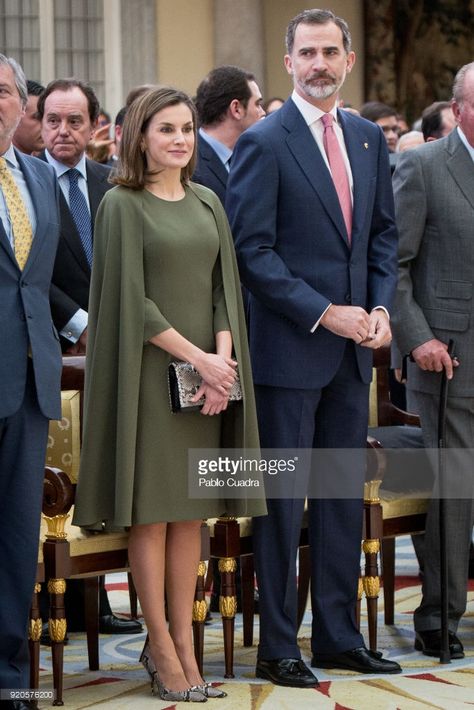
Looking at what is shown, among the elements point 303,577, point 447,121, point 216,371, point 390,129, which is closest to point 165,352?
point 216,371

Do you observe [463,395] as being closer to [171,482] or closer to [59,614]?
[171,482]

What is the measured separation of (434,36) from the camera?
44.2 ft

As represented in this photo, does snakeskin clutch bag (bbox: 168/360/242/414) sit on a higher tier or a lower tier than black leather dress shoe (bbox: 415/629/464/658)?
higher

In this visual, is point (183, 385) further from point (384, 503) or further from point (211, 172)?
point (211, 172)

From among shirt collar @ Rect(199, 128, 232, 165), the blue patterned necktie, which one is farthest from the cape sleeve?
shirt collar @ Rect(199, 128, 232, 165)

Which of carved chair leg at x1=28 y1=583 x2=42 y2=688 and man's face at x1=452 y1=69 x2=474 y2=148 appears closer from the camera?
carved chair leg at x1=28 y1=583 x2=42 y2=688

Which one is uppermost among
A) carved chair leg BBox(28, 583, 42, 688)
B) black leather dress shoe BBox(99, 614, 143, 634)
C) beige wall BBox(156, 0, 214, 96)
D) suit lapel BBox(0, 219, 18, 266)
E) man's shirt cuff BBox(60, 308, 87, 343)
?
beige wall BBox(156, 0, 214, 96)

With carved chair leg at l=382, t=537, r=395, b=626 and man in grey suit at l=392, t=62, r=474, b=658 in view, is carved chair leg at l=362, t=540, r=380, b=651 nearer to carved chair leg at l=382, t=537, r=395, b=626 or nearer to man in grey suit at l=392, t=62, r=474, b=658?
man in grey suit at l=392, t=62, r=474, b=658

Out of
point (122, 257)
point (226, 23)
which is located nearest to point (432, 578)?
point (122, 257)

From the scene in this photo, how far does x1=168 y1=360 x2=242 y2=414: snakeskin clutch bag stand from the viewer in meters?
3.97

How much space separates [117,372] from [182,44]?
312 inches

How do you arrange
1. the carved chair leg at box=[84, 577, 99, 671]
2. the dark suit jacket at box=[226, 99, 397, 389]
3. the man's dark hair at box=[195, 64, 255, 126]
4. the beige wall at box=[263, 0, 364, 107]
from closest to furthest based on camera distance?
the dark suit jacket at box=[226, 99, 397, 389]
the carved chair leg at box=[84, 577, 99, 671]
the man's dark hair at box=[195, 64, 255, 126]
the beige wall at box=[263, 0, 364, 107]

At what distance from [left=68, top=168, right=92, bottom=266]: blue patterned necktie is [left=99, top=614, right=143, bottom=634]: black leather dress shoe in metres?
1.34

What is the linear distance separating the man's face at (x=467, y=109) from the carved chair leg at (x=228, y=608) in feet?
5.39
